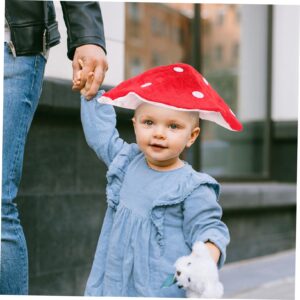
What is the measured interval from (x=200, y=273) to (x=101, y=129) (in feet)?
2.46

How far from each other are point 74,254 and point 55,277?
0.67 feet

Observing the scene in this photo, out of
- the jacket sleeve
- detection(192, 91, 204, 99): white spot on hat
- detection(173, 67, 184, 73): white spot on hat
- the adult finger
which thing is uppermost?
the jacket sleeve

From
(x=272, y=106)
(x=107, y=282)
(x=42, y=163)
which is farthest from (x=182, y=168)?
(x=272, y=106)

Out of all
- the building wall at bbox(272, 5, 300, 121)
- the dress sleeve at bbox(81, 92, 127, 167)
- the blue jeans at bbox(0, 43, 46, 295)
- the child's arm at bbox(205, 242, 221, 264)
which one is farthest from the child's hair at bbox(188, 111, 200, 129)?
the building wall at bbox(272, 5, 300, 121)

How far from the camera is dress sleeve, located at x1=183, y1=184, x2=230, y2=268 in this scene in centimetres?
230

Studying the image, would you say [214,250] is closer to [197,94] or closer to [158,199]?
[158,199]

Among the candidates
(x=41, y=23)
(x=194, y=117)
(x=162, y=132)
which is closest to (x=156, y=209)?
(x=162, y=132)

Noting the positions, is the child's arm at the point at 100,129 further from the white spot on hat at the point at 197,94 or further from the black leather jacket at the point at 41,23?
the white spot on hat at the point at 197,94

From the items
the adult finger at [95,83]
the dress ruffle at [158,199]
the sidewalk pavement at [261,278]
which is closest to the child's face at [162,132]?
the dress ruffle at [158,199]

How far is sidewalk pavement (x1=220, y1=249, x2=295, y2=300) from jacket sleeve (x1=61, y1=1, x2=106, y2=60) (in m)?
2.46

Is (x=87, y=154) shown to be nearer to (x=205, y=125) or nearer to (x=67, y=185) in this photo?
(x=67, y=185)

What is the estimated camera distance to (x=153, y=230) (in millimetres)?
2363

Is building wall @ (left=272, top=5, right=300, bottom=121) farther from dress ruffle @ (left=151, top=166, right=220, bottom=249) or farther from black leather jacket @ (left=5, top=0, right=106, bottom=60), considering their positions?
dress ruffle @ (left=151, top=166, right=220, bottom=249)

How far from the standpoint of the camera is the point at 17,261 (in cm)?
271
